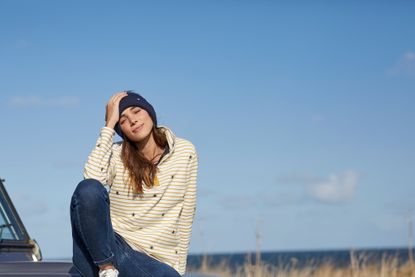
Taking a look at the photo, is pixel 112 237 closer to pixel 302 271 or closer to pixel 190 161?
pixel 190 161

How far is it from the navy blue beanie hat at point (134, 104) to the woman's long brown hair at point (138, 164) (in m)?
0.06

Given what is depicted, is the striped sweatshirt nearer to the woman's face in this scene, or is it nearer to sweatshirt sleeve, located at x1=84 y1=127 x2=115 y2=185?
sweatshirt sleeve, located at x1=84 y1=127 x2=115 y2=185

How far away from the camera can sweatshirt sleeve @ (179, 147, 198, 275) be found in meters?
4.64

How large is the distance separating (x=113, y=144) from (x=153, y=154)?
20cm

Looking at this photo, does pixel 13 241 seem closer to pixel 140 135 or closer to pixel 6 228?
pixel 6 228

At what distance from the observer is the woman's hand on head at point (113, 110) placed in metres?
4.54

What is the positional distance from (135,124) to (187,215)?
52 cm

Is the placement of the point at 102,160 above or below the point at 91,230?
above

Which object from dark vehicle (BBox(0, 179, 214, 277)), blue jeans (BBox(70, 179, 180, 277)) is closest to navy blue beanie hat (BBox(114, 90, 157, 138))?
blue jeans (BBox(70, 179, 180, 277))

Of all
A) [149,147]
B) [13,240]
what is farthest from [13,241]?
[149,147]

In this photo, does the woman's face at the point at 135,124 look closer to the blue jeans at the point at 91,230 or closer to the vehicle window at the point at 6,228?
the blue jeans at the point at 91,230

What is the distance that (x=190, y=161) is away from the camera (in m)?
4.70

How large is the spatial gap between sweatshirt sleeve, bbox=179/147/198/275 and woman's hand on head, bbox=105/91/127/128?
43 centimetres

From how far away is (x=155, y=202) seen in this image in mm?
4516
